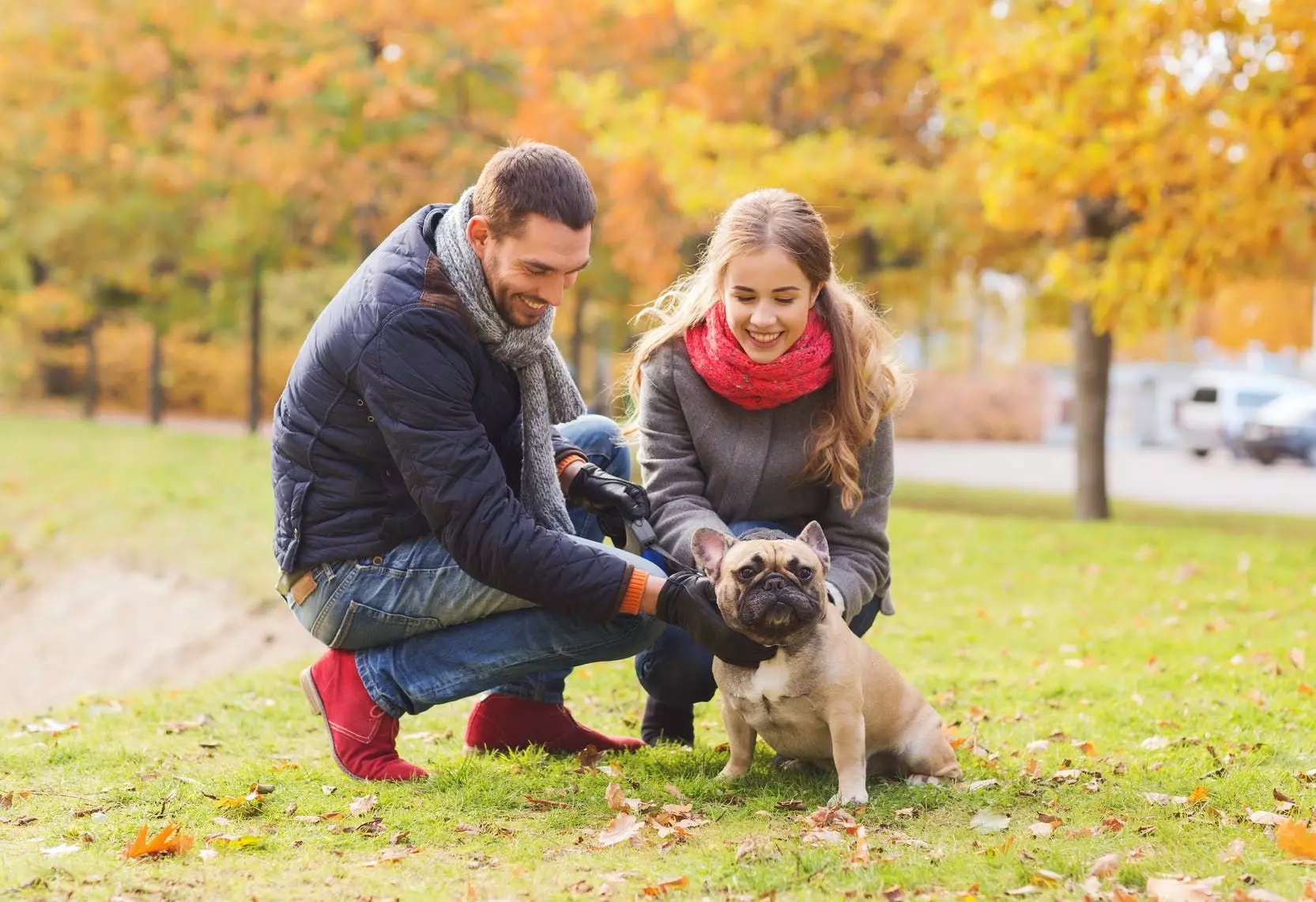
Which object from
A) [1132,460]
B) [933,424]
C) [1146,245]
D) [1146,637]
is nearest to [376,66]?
[1146,245]

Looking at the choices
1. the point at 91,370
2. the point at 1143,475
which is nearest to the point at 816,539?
the point at 1143,475

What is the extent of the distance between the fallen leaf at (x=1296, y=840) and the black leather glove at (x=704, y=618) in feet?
4.85

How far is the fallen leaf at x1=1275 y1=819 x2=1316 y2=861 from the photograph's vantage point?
3447 mm

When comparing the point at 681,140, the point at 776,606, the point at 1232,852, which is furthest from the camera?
the point at 681,140

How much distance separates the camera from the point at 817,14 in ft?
43.3

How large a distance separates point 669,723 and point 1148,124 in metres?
7.27

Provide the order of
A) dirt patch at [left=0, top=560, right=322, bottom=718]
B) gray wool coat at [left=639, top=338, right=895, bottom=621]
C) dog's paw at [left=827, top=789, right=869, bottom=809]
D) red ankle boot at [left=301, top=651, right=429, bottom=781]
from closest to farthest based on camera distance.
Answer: dog's paw at [left=827, top=789, right=869, bottom=809], red ankle boot at [left=301, top=651, right=429, bottom=781], gray wool coat at [left=639, top=338, right=895, bottom=621], dirt patch at [left=0, top=560, right=322, bottom=718]

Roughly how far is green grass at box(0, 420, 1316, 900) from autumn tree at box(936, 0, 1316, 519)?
3255mm

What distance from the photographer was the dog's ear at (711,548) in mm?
4121

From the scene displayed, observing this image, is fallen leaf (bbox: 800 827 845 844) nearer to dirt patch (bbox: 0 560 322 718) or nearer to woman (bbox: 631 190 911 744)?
woman (bbox: 631 190 911 744)

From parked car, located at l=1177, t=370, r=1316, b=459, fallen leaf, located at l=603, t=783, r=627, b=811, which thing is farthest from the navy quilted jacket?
parked car, located at l=1177, t=370, r=1316, b=459

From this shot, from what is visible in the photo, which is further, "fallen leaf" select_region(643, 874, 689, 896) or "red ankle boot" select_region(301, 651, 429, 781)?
"red ankle boot" select_region(301, 651, 429, 781)

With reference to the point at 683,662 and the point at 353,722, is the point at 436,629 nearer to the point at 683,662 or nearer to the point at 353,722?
the point at 353,722

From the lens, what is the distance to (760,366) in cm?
439
